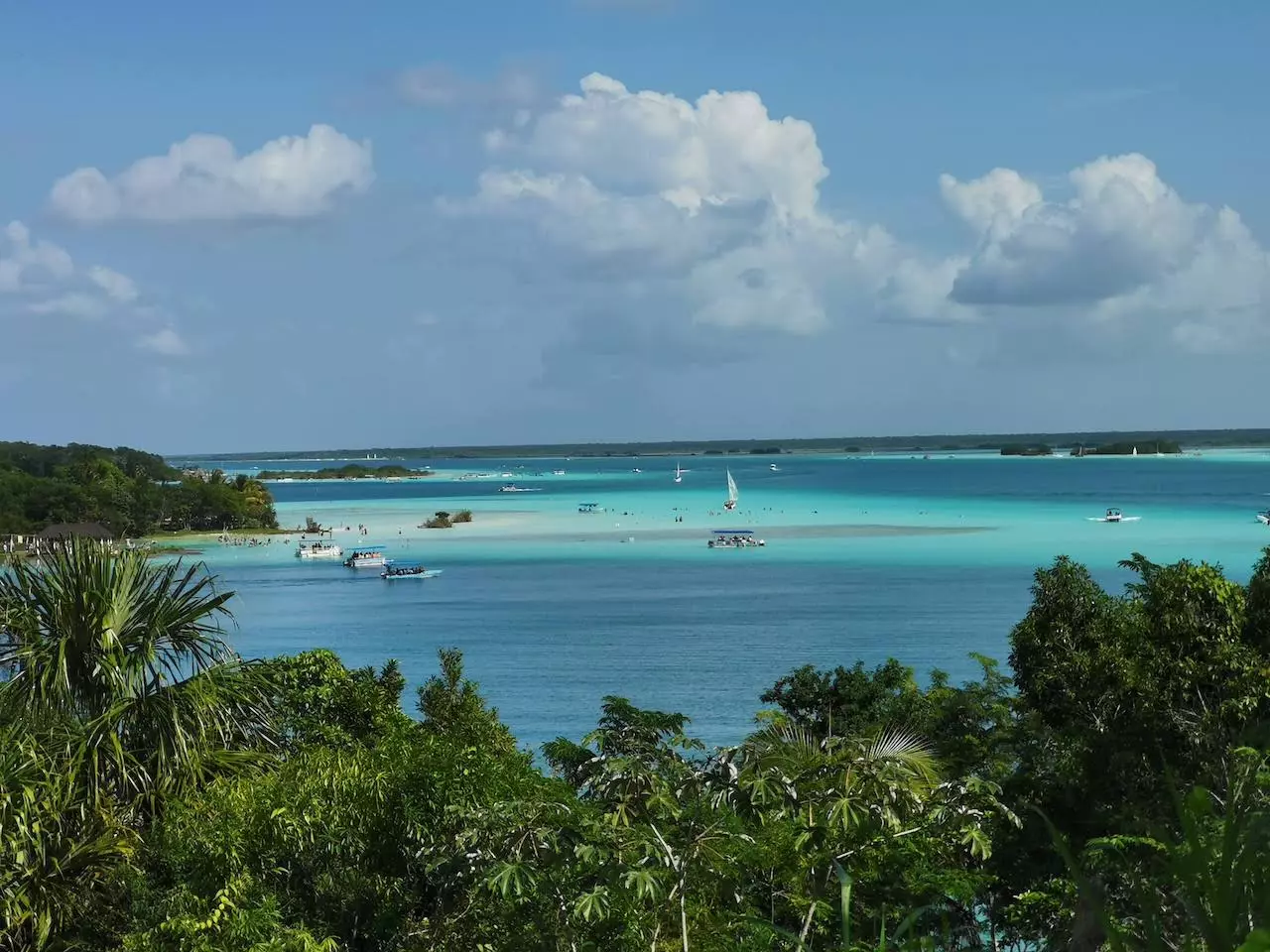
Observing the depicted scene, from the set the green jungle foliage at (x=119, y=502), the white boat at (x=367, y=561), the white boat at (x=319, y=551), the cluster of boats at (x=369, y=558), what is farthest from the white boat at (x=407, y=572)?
the green jungle foliage at (x=119, y=502)

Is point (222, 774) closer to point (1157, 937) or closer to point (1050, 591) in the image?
point (1050, 591)

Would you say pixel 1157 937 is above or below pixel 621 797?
above

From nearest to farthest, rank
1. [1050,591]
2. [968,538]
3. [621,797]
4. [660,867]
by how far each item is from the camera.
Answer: [660,867] → [621,797] → [1050,591] → [968,538]

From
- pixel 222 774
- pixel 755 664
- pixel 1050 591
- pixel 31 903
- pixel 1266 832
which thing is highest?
pixel 1266 832

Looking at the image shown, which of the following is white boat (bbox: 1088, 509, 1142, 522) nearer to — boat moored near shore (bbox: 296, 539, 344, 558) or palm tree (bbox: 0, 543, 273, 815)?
boat moored near shore (bbox: 296, 539, 344, 558)

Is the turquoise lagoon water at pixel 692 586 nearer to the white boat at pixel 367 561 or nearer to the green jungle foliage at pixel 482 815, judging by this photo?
the white boat at pixel 367 561

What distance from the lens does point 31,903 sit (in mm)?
9109

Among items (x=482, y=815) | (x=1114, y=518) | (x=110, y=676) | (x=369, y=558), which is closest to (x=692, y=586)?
(x=369, y=558)

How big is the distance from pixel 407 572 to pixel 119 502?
34.1 m

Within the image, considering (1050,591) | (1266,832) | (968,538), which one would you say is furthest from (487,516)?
(1266,832)

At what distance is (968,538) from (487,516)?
145 ft

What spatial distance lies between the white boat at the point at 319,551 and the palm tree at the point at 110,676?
72527mm

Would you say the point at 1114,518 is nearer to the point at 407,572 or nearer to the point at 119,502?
the point at 407,572

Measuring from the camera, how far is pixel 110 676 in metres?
9.59
